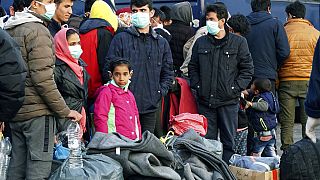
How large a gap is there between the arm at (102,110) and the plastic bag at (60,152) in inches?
23.0

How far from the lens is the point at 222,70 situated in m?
7.16

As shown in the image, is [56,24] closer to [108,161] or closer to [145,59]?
[145,59]

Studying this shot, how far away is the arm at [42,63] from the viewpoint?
512cm

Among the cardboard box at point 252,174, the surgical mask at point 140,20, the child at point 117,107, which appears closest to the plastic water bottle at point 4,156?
the child at point 117,107

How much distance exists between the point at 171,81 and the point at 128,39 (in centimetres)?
64

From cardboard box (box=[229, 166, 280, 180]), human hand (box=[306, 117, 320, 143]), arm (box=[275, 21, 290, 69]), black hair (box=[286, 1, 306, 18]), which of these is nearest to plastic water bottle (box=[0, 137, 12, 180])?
cardboard box (box=[229, 166, 280, 180])

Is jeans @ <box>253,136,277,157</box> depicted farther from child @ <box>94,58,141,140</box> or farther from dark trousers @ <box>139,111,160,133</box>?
child @ <box>94,58,141,140</box>

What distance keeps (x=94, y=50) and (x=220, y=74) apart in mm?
1314

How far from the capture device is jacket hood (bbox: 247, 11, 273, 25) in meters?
8.48

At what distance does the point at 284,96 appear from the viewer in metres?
8.73

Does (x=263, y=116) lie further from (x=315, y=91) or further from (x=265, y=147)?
(x=315, y=91)

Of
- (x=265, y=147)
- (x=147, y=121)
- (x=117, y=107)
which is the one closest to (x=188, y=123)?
(x=147, y=121)

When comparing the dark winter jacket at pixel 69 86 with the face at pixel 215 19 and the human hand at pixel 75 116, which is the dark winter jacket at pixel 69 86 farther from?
the face at pixel 215 19

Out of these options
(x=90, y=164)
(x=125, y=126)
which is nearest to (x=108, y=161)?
(x=90, y=164)
